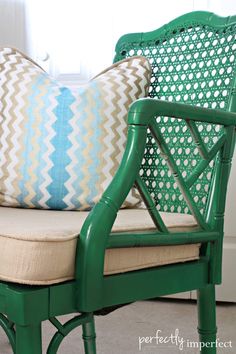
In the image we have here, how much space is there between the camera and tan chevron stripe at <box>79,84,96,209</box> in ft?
4.08

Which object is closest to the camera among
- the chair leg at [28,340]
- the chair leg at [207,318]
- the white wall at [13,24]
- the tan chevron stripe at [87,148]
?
the chair leg at [28,340]

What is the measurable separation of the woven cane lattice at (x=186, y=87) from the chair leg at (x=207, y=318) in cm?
21

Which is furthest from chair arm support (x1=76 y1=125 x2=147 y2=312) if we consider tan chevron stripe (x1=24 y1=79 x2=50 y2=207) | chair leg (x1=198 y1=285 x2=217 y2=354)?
tan chevron stripe (x1=24 y1=79 x2=50 y2=207)

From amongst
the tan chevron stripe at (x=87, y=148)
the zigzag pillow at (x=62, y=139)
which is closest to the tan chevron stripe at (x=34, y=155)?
the zigzag pillow at (x=62, y=139)

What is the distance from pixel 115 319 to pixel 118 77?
0.84 metres

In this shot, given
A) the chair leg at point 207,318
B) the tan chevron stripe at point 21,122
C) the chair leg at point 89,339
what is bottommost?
the chair leg at point 89,339

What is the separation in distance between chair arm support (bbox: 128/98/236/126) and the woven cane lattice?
0.17 metres

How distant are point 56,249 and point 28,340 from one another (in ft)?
0.44

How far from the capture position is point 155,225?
0.98 m

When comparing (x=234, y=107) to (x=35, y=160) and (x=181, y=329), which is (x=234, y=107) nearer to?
(x=35, y=160)

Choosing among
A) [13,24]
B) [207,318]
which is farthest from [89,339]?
[13,24]

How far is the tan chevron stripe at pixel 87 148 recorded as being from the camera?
1.24m

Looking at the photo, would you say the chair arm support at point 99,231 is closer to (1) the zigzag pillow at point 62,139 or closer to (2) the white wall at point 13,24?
(1) the zigzag pillow at point 62,139

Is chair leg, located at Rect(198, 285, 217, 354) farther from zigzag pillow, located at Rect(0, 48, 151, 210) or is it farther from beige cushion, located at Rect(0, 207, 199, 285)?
zigzag pillow, located at Rect(0, 48, 151, 210)
